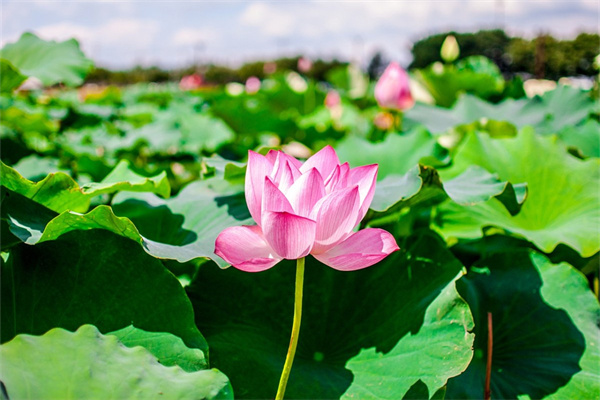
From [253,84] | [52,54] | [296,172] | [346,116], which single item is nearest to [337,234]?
[296,172]

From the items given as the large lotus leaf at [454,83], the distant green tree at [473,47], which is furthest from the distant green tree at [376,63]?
the large lotus leaf at [454,83]

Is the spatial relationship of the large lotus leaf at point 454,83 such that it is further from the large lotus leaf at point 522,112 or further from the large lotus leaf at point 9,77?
the large lotus leaf at point 9,77

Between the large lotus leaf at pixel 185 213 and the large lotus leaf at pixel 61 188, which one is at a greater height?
the large lotus leaf at pixel 61 188

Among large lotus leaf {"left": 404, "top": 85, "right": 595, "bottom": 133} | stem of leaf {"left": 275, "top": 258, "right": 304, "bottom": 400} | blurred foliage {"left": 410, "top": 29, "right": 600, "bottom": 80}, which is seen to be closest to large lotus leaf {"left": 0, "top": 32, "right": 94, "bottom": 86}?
stem of leaf {"left": 275, "top": 258, "right": 304, "bottom": 400}

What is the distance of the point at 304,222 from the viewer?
21.7 inches

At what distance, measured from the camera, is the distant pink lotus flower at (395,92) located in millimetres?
2279

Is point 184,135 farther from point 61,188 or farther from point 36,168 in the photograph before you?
point 61,188

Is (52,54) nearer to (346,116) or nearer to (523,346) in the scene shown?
(523,346)

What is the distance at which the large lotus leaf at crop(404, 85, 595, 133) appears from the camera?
1769 millimetres

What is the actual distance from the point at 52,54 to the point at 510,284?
3.57 ft

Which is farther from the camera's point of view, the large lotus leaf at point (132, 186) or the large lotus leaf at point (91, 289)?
the large lotus leaf at point (132, 186)

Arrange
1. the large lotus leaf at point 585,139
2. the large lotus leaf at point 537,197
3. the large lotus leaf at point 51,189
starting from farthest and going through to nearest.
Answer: the large lotus leaf at point 585,139, the large lotus leaf at point 537,197, the large lotus leaf at point 51,189

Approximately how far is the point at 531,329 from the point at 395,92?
1521mm

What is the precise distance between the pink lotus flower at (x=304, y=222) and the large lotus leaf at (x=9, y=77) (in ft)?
2.01
